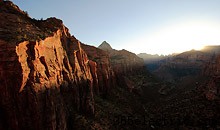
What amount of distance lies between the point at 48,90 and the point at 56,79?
471 cm

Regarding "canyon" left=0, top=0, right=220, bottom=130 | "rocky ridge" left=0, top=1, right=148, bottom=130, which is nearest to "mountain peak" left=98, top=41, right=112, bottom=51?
"canyon" left=0, top=0, right=220, bottom=130

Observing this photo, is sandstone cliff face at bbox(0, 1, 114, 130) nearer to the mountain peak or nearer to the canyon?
the canyon

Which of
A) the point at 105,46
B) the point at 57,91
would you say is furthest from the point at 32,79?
the point at 105,46

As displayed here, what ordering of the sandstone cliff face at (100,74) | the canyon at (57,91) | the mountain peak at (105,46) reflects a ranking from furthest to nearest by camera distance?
the mountain peak at (105,46)
the sandstone cliff face at (100,74)
the canyon at (57,91)

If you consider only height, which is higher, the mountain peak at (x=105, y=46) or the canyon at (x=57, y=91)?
the mountain peak at (x=105, y=46)

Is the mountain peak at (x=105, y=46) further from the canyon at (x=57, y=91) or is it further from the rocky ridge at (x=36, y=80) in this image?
the rocky ridge at (x=36, y=80)

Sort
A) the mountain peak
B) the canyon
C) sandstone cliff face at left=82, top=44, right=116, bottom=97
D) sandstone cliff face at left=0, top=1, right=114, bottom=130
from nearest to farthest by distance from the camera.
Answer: sandstone cliff face at left=0, top=1, right=114, bottom=130 < the canyon < sandstone cliff face at left=82, top=44, right=116, bottom=97 < the mountain peak

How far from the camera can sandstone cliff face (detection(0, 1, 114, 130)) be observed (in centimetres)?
2688

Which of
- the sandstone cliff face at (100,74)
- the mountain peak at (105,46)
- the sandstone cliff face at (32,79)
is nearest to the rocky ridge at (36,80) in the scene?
the sandstone cliff face at (32,79)

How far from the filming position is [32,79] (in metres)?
27.9

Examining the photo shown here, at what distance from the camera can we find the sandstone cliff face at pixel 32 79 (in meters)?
26.9

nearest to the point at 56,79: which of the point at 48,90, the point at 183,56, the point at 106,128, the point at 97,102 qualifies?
the point at 48,90

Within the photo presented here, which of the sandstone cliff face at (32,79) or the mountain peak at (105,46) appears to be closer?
the sandstone cliff face at (32,79)

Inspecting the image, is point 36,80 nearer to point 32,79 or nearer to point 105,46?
point 32,79
